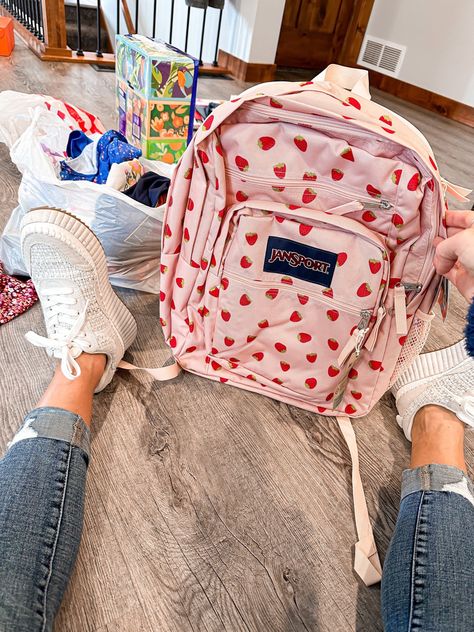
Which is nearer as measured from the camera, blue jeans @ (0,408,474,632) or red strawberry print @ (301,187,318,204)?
blue jeans @ (0,408,474,632)

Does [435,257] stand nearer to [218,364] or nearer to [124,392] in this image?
[218,364]

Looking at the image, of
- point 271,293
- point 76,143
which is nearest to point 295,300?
point 271,293

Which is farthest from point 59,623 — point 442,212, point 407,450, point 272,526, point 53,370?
point 442,212

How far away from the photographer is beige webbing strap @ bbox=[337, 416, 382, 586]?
0.61m

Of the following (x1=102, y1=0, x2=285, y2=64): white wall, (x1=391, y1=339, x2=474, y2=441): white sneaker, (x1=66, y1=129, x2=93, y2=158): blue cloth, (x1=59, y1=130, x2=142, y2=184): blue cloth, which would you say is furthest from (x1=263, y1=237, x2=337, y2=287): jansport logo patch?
(x1=102, y1=0, x2=285, y2=64): white wall

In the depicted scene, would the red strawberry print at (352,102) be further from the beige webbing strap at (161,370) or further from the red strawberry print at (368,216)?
the beige webbing strap at (161,370)

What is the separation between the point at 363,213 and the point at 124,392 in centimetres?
47

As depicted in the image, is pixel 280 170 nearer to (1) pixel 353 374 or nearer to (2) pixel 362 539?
(1) pixel 353 374

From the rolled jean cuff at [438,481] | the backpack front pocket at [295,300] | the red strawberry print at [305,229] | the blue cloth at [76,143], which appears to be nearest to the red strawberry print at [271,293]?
the backpack front pocket at [295,300]

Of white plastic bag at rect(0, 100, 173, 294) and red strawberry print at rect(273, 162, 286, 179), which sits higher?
red strawberry print at rect(273, 162, 286, 179)

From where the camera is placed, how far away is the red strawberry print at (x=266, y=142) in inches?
24.4

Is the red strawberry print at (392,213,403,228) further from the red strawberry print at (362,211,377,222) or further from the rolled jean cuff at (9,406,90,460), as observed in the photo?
the rolled jean cuff at (9,406,90,460)

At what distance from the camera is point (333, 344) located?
727mm

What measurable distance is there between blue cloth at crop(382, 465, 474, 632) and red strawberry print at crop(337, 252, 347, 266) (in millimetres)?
299
